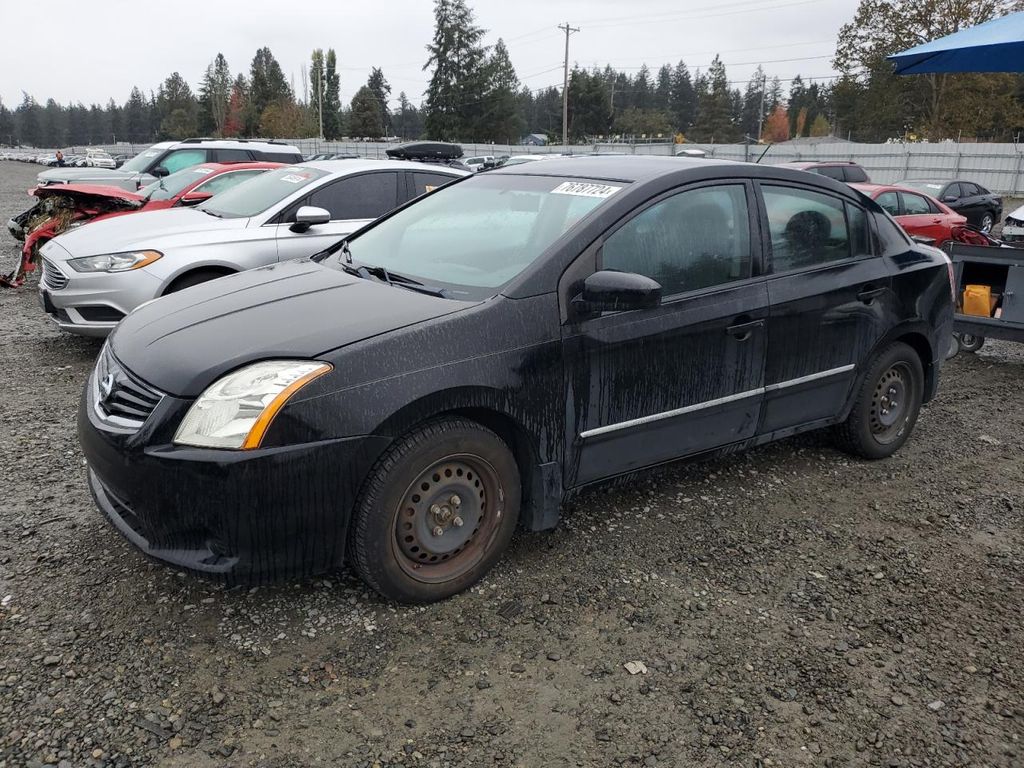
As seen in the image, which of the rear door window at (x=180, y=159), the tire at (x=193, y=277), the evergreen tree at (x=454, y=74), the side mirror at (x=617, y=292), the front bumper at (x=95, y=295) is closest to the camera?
the side mirror at (x=617, y=292)

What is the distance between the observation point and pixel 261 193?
7.18 m

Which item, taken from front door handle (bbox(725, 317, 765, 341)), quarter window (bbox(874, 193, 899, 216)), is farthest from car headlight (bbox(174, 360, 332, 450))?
quarter window (bbox(874, 193, 899, 216))

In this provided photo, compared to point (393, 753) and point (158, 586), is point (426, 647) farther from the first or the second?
point (158, 586)

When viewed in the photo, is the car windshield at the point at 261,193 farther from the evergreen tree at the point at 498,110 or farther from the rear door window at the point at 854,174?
the evergreen tree at the point at 498,110

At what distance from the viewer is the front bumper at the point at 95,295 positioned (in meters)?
6.01

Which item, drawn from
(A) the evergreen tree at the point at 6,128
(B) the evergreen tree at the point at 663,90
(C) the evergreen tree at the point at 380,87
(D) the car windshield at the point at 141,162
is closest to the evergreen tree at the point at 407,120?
(C) the evergreen tree at the point at 380,87

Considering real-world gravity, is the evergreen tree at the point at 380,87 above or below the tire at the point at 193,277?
above

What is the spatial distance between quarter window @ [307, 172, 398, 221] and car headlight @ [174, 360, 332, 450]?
443 cm

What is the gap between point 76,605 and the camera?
3.06 meters

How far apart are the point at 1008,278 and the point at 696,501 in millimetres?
4323

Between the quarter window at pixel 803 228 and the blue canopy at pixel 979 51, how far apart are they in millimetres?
3248

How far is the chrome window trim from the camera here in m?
3.43

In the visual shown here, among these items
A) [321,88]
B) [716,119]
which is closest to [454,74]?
[321,88]

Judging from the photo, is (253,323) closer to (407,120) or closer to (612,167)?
(612,167)
